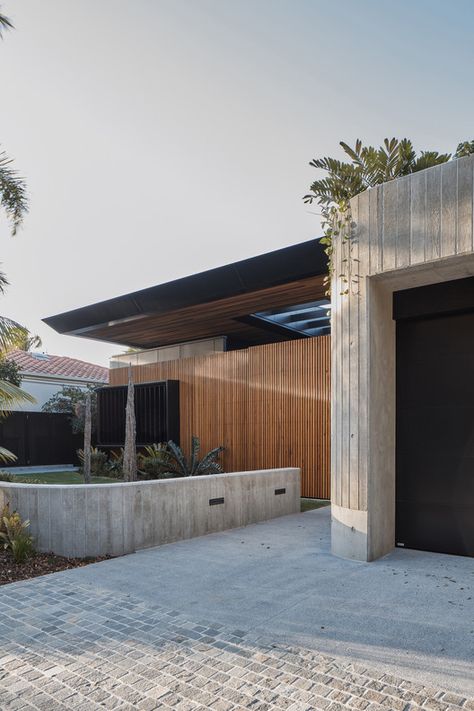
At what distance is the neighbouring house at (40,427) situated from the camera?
1920 cm

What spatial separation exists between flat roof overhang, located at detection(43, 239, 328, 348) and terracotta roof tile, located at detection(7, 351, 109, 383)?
22.7 feet

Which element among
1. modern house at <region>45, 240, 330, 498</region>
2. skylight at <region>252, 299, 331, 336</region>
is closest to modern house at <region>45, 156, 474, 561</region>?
modern house at <region>45, 240, 330, 498</region>

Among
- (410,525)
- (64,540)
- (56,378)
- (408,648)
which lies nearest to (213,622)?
(408,648)

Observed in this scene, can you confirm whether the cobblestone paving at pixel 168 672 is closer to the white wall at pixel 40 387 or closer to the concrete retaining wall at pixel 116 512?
the concrete retaining wall at pixel 116 512

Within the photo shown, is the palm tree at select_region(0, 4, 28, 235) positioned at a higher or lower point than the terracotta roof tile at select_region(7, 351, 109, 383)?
higher

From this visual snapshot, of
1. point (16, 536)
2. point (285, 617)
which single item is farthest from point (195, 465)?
point (285, 617)

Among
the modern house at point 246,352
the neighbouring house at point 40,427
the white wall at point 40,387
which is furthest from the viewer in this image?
the white wall at point 40,387

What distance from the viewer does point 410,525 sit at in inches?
265

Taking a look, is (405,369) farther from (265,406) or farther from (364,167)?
(265,406)

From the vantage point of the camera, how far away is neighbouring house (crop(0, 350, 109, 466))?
19203mm

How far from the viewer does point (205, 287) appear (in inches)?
477

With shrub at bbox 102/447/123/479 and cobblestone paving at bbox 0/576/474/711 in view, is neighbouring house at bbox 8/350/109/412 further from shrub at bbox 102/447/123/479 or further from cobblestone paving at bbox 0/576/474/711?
cobblestone paving at bbox 0/576/474/711

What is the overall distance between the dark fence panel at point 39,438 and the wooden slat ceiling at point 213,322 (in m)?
4.89

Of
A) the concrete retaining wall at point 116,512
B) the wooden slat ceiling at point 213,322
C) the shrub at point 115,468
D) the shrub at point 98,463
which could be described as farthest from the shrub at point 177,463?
the concrete retaining wall at point 116,512
